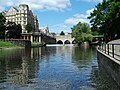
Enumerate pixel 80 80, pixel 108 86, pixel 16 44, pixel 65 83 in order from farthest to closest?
pixel 16 44
pixel 80 80
pixel 65 83
pixel 108 86

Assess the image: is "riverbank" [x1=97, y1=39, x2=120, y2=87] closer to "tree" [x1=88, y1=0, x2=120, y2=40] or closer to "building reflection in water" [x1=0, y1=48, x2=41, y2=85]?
"building reflection in water" [x1=0, y1=48, x2=41, y2=85]

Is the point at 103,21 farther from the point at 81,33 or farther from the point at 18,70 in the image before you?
the point at 81,33

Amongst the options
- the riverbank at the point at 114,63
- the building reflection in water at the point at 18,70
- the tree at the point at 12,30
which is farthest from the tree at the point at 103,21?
the tree at the point at 12,30

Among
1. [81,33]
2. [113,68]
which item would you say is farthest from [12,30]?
[113,68]

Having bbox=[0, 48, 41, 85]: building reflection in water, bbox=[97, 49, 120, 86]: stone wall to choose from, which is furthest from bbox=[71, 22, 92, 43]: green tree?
bbox=[97, 49, 120, 86]: stone wall

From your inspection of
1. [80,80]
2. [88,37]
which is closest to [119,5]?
[80,80]

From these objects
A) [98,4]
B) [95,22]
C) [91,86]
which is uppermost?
[98,4]

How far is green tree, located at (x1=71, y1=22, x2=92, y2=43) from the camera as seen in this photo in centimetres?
15596

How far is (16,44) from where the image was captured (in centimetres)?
12256

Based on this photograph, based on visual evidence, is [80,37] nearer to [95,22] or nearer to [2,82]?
[95,22]

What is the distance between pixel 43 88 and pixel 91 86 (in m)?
3.45

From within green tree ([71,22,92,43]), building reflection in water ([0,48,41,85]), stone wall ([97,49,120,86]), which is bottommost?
building reflection in water ([0,48,41,85])

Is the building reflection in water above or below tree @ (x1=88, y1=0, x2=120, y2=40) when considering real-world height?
below

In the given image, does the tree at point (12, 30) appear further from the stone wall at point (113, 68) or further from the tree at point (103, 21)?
the stone wall at point (113, 68)
